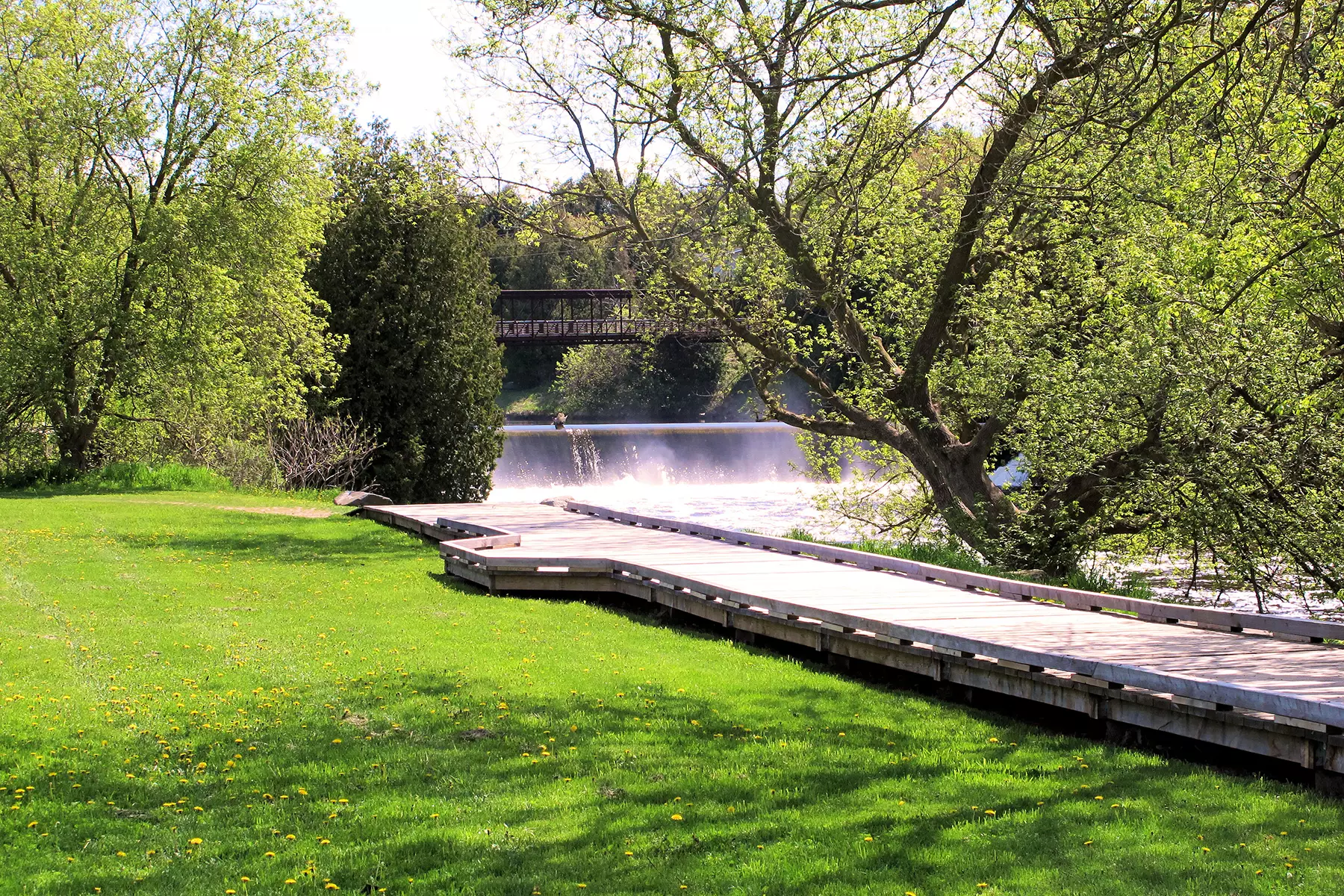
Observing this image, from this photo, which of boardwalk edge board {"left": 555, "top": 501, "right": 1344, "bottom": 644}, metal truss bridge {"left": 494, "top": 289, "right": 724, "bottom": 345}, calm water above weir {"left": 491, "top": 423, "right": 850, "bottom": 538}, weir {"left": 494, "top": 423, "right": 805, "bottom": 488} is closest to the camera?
boardwalk edge board {"left": 555, "top": 501, "right": 1344, "bottom": 644}

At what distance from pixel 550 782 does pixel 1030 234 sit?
1386 cm

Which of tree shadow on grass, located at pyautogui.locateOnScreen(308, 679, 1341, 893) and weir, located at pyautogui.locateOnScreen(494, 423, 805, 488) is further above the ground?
weir, located at pyautogui.locateOnScreen(494, 423, 805, 488)

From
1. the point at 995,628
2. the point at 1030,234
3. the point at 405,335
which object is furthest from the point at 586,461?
the point at 995,628

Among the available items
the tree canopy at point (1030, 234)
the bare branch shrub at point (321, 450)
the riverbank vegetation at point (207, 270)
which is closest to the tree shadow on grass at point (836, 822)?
the tree canopy at point (1030, 234)

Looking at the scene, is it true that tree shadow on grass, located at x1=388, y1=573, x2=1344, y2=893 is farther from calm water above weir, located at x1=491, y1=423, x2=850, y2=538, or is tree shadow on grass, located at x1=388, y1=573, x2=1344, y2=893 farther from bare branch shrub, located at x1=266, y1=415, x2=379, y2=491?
bare branch shrub, located at x1=266, y1=415, x2=379, y2=491

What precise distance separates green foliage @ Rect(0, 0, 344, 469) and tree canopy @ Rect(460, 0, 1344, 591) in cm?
883

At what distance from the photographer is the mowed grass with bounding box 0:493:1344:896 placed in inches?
201

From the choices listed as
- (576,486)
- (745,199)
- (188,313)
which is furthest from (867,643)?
(576,486)

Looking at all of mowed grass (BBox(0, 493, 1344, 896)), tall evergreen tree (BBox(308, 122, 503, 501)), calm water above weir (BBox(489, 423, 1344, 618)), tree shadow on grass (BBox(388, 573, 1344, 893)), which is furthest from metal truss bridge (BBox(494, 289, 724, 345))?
tree shadow on grass (BBox(388, 573, 1344, 893))

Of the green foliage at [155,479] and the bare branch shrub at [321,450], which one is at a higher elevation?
the bare branch shrub at [321,450]

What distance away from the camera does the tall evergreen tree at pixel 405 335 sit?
92.8ft

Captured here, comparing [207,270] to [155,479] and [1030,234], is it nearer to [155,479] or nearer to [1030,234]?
[155,479]

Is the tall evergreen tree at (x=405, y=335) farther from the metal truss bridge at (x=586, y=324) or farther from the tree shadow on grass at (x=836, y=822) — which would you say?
the tree shadow on grass at (x=836, y=822)

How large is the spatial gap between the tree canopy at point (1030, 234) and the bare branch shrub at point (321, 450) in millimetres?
9437
